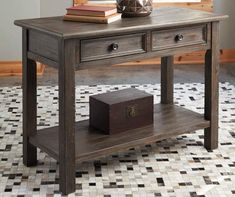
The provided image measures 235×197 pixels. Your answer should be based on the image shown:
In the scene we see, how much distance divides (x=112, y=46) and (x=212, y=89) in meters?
0.81

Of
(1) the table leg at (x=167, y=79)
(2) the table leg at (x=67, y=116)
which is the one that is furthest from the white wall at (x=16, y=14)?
(2) the table leg at (x=67, y=116)

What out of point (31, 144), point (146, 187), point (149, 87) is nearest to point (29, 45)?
point (31, 144)

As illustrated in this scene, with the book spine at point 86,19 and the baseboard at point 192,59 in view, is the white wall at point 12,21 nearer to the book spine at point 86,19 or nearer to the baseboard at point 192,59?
the baseboard at point 192,59

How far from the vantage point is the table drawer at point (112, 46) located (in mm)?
2930

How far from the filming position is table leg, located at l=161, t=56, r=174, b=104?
385cm

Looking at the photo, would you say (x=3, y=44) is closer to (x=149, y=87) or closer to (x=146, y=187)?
(x=149, y=87)

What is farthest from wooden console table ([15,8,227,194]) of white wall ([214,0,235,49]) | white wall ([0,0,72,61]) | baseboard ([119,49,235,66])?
white wall ([214,0,235,49])

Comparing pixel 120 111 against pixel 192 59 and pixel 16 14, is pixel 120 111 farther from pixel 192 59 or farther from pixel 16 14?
pixel 192 59

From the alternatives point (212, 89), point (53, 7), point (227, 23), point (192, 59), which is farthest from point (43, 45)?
point (227, 23)

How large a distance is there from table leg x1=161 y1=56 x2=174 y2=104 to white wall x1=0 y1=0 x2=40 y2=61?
1710 millimetres

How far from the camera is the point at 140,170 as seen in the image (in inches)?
131

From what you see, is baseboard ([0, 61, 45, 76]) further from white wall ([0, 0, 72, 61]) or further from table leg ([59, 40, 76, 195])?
table leg ([59, 40, 76, 195])

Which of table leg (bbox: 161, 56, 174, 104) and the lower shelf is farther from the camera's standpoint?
table leg (bbox: 161, 56, 174, 104)

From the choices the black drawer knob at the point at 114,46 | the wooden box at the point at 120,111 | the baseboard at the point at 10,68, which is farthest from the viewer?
the baseboard at the point at 10,68
